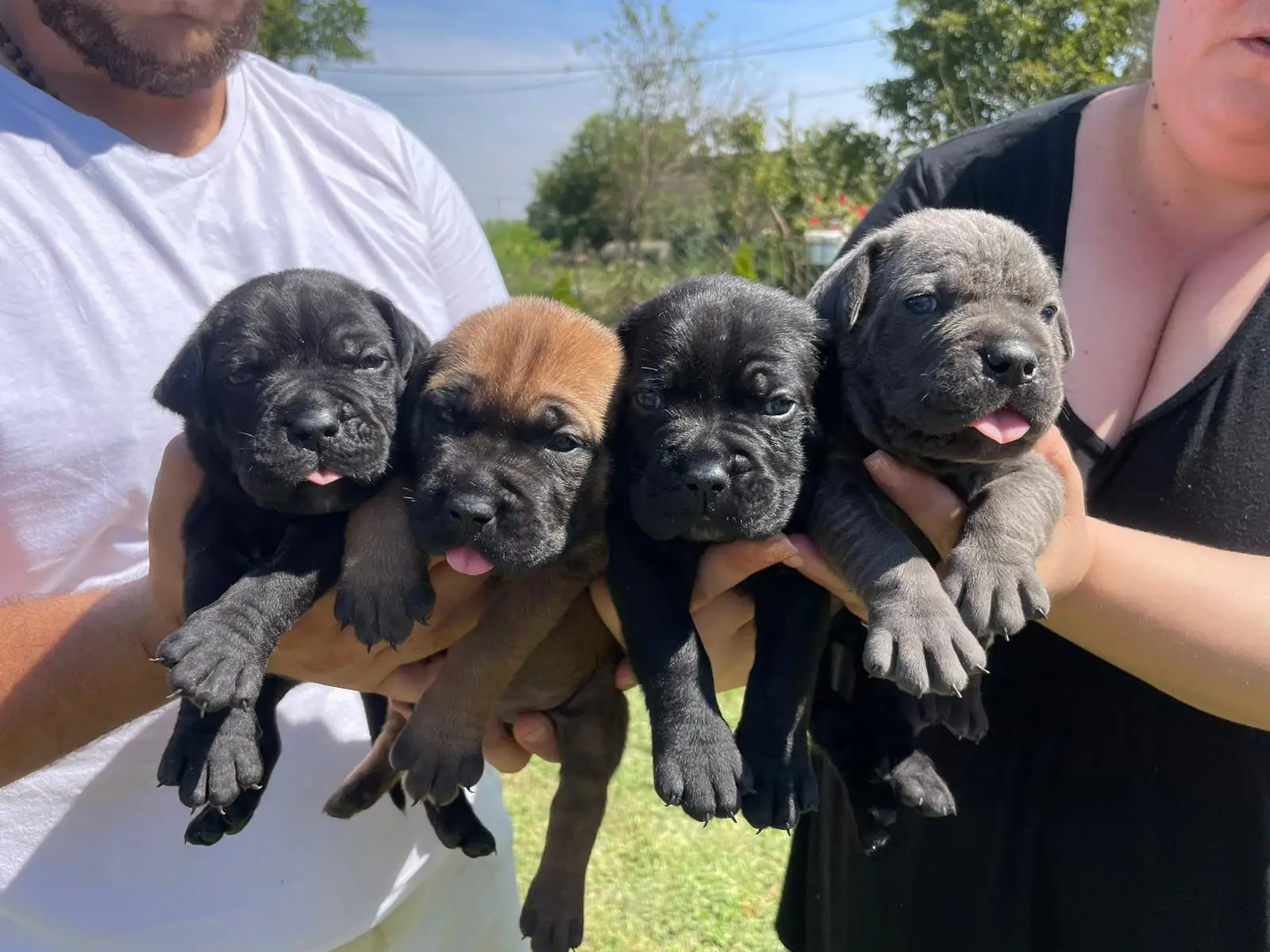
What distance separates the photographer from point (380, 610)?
2.16 m

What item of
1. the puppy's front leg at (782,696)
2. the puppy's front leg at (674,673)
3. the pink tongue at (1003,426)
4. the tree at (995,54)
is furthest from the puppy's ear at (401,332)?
the tree at (995,54)

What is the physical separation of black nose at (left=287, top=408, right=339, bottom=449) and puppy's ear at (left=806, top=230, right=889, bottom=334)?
1234mm

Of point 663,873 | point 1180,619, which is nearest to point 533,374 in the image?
point 1180,619

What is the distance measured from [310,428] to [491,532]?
0.46 m

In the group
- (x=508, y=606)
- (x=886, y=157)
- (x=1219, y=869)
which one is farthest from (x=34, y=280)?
(x=886, y=157)

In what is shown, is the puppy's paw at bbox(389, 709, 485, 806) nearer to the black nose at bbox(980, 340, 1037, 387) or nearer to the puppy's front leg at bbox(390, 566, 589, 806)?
the puppy's front leg at bbox(390, 566, 589, 806)

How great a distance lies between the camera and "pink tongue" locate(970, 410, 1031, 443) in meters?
2.03

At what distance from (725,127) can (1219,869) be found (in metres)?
21.6

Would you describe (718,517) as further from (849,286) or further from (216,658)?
(216,658)

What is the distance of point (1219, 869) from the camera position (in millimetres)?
2252

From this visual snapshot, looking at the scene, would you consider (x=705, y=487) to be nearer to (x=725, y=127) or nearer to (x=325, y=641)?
(x=325, y=641)

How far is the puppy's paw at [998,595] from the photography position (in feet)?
6.26

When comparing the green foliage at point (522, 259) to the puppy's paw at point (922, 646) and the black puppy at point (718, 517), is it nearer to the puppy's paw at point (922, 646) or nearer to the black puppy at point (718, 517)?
the black puppy at point (718, 517)

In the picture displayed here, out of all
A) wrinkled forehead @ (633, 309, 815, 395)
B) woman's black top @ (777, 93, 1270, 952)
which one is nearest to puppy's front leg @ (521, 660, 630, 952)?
woman's black top @ (777, 93, 1270, 952)
